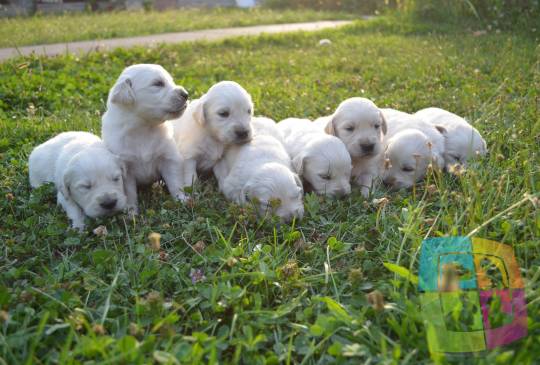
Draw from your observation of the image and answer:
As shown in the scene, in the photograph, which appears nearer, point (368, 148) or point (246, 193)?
point (246, 193)

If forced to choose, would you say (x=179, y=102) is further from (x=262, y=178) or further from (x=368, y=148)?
(x=368, y=148)

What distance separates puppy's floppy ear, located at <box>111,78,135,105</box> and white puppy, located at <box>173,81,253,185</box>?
0.68 meters

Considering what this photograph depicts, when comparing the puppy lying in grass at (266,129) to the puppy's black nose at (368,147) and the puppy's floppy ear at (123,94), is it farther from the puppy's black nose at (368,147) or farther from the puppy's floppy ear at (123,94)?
the puppy's floppy ear at (123,94)

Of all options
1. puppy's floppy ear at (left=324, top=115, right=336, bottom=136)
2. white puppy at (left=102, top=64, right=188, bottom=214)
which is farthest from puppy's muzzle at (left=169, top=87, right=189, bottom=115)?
puppy's floppy ear at (left=324, top=115, right=336, bottom=136)

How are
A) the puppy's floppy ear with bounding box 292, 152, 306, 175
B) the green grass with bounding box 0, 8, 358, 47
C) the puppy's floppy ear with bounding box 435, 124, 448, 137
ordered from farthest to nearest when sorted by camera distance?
the green grass with bounding box 0, 8, 358, 47 < the puppy's floppy ear with bounding box 435, 124, 448, 137 < the puppy's floppy ear with bounding box 292, 152, 306, 175

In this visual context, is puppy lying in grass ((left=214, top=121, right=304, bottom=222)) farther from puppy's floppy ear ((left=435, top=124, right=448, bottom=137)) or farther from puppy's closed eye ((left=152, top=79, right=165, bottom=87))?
puppy's floppy ear ((left=435, top=124, right=448, bottom=137))

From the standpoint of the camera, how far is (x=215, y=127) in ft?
14.0

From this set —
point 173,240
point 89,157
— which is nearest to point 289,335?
point 173,240

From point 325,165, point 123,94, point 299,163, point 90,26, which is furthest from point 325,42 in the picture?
point 123,94

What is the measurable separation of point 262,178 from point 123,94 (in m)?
1.25

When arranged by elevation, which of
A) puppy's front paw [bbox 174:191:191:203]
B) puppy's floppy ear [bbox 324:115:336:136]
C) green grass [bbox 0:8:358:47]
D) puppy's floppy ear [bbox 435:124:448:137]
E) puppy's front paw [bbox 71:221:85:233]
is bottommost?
puppy's front paw [bbox 71:221:85:233]

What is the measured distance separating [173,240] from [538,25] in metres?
10.6

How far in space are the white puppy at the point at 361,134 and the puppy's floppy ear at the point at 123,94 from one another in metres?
1.69
